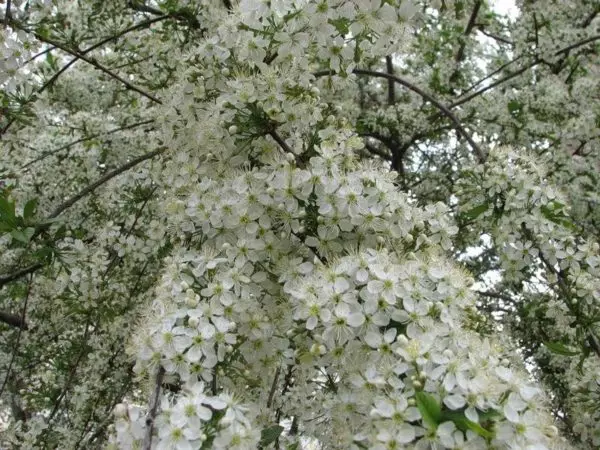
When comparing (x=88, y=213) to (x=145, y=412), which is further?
(x=88, y=213)

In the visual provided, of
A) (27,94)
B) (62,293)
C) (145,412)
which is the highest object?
(27,94)

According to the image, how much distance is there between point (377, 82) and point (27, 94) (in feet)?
13.1

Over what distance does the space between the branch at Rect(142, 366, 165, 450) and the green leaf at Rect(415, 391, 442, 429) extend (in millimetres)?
621

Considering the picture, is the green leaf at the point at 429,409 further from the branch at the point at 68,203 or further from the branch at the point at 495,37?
the branch at the point at 495,37

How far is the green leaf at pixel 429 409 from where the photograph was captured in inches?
61.3

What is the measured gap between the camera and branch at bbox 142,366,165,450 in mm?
1668

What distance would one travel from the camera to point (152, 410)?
5.67 feet

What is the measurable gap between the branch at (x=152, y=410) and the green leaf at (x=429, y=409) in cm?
62

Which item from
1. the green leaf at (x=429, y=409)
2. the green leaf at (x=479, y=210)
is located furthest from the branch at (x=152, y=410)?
the green leaf at (x=479, y=210)

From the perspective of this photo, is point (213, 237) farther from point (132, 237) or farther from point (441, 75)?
point (441, 75)

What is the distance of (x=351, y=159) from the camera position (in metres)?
2.40

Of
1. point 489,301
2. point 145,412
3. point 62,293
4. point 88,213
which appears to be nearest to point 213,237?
point 145,412

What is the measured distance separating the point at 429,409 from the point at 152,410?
0.65m

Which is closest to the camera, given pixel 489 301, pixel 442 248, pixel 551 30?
pixel 442 248
